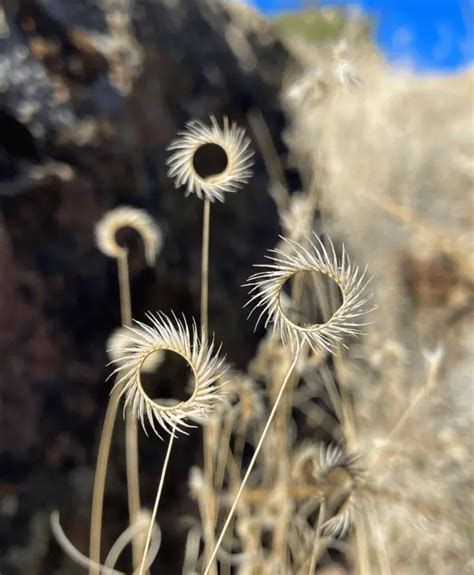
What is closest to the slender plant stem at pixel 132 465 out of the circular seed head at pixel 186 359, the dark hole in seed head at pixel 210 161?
the circular seed head at pixel 186 359

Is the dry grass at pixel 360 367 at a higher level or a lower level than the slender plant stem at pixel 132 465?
higher

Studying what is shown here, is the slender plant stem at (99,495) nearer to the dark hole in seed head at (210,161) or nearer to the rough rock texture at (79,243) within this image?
the rough rock texture at (79,243)

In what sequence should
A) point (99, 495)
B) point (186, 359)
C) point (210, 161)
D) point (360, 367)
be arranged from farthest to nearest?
point (360, 367) → point (210, 161) → point (99, 495) → point (186, 359)

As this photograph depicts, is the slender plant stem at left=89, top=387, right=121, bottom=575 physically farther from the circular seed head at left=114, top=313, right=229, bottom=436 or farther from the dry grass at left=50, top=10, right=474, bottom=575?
the circular seed head at left=114, top=313, right=229, bottom=436

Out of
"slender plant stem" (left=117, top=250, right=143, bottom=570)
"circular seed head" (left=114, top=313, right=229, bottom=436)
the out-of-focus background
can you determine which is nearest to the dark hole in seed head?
the out-of-focus background

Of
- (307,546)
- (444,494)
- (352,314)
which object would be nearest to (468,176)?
(444,494)

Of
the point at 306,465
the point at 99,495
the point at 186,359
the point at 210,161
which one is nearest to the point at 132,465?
the point at 99,495

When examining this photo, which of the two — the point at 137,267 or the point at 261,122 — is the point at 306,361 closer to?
the point at 137,267

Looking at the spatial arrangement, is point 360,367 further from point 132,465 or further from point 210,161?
point 132,465
